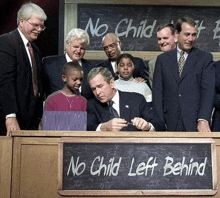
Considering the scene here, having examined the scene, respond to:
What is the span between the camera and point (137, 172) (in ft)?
6.61

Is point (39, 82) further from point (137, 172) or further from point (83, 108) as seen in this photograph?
point (137, 172)

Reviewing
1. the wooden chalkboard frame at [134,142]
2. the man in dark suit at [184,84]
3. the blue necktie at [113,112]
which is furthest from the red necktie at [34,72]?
the wooden chalkboard frame at [134,142]

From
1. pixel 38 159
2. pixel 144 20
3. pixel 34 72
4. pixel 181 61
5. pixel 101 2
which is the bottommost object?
pixel 38 159

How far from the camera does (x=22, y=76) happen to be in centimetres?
284

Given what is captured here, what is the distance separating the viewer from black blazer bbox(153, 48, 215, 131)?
281 cm

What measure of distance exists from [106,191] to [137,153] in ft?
0.83

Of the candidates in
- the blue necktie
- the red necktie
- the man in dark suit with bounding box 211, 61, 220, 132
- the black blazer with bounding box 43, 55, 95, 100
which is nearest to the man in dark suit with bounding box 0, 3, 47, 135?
the red necktie

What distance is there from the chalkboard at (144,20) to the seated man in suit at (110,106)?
207cm

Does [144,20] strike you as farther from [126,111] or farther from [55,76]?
[126,111]

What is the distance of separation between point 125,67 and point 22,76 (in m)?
0.96

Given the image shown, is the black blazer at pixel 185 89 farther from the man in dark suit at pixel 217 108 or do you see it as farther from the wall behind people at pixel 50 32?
the wall behind people at pixel 50 32

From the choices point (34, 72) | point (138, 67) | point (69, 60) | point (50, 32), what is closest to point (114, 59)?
point (138, 67)

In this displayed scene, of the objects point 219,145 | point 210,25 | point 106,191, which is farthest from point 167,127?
point 210,25

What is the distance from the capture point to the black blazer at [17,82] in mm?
2637
